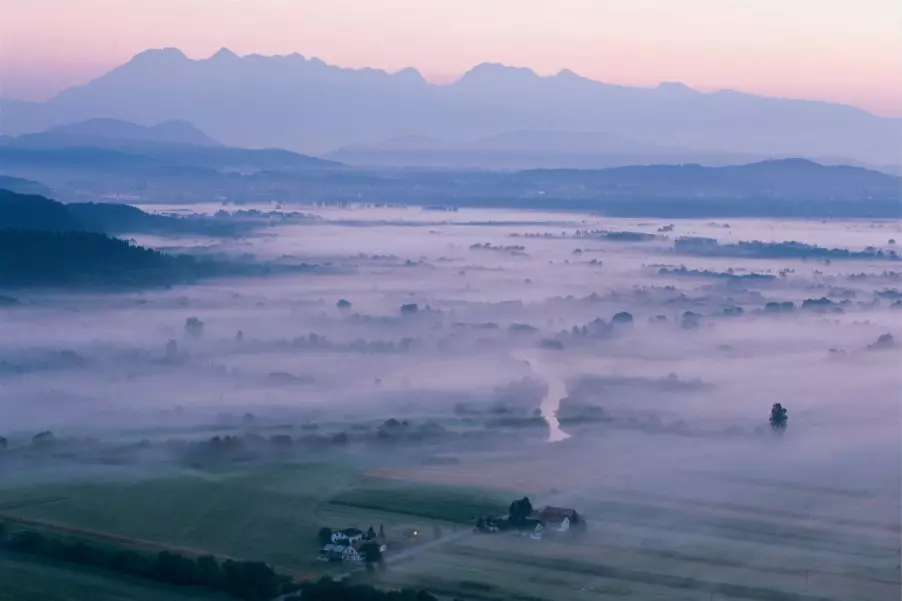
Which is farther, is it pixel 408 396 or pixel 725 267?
pixel 725 267

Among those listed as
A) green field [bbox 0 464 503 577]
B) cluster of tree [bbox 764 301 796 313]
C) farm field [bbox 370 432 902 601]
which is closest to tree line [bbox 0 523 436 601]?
green field [bbox 0 464 503 577]

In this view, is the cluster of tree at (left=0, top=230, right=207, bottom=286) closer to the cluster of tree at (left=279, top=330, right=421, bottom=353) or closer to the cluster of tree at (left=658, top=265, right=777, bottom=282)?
the cluster of tree at (left=279, top=330, right=421, bottom=353)

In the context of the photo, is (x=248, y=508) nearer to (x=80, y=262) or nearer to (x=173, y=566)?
(x=173, y=566)

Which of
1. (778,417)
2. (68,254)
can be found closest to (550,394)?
(778,417)

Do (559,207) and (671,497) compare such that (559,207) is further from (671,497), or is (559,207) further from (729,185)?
(671,497)

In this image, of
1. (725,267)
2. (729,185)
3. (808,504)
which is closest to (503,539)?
(808,504)

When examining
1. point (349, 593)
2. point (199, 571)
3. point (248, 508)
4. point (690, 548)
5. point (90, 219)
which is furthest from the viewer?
point (90, 219)

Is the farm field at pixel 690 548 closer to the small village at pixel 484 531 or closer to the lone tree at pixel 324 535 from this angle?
the small village at pixel 484 531
